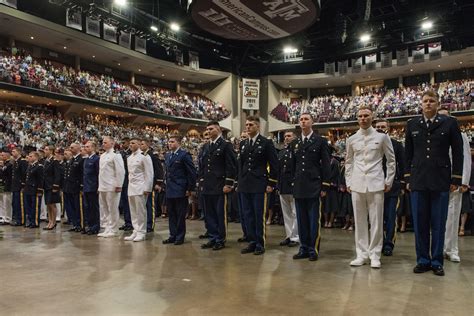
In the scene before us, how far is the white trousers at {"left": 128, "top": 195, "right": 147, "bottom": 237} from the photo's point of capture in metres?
6.91

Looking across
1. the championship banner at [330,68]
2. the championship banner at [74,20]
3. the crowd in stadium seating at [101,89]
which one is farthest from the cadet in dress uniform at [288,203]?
the championship banner at [330,68]

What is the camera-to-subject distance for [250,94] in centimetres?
3259

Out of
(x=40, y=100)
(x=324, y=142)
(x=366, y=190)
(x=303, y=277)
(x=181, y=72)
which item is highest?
(x=181, y=72)

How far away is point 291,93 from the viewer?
36.3 metres

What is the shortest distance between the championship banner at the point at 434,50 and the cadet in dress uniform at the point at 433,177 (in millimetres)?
25374

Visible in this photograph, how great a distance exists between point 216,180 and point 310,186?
1.50 m

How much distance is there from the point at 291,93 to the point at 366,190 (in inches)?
1281

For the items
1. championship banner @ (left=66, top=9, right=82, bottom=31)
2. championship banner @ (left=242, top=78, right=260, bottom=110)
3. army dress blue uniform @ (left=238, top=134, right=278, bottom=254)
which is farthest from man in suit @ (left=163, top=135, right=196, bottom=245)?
championship banner @ (left=242, top=78, right=260, bottom=110)

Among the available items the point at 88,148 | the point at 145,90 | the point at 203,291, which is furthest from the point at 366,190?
the point at 145,90

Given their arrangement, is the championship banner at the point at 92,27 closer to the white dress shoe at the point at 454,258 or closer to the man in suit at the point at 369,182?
the man in suit at the point at 369,182

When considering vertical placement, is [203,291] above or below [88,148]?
below

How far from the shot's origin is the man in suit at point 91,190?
7.78 metres

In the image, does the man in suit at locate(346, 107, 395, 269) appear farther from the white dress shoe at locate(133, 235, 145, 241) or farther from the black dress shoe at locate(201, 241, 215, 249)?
the white dress shoe at locate(133, 235, 145, 241)

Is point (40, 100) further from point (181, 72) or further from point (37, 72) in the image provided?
point (181, 72)
